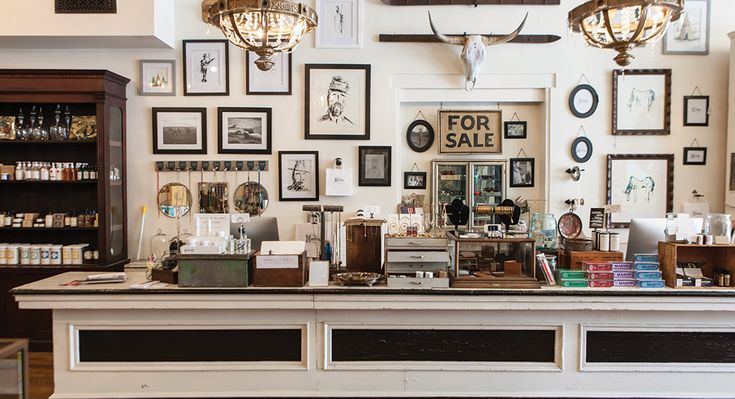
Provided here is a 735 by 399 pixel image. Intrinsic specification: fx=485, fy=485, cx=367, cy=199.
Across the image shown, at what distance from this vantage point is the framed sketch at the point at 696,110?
4812 millimetres

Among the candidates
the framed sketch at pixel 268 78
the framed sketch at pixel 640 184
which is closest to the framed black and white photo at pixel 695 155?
the framed sketch at pixel 640 184

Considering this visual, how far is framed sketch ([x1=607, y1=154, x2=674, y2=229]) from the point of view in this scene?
483cm

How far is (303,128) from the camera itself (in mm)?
4812

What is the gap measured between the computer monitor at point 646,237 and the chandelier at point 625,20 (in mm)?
→ 1125

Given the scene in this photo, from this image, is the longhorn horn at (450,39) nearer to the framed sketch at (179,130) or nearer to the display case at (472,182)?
the display case at (472,182)

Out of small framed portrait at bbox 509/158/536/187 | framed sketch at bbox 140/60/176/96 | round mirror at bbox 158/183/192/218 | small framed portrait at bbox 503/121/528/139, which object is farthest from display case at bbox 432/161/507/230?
framed sketch at bbox 140/60/176/96

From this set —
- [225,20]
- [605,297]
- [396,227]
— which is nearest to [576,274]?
[605,297]

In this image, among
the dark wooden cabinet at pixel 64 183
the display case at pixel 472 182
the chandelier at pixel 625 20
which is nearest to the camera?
the chandelier at pixel 625 20

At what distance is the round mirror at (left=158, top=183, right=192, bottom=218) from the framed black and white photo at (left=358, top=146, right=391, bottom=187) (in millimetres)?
1746

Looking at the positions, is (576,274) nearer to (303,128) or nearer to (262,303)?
(262,303)

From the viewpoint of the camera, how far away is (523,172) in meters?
5.08

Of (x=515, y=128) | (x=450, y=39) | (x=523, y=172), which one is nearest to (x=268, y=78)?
(x=450, y=39)

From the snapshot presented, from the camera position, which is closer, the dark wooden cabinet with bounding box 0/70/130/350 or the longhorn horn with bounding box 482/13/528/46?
the dark wooden cabinet with bounding box 0/70/130/350

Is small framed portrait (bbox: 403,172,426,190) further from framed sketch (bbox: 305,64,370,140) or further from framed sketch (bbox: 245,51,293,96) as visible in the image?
framed sketch (bbox: 245,51,293,96)
